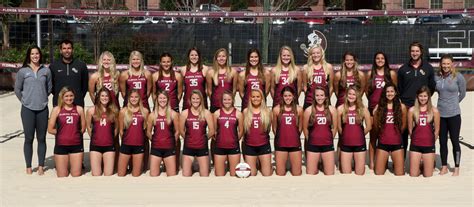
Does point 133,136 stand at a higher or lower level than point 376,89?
lower

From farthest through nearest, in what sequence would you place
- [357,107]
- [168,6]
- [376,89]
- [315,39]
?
[168,6] < [315,39] < [376,89] < [357,107]

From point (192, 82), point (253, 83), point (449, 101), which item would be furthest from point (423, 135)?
point (192, 82)

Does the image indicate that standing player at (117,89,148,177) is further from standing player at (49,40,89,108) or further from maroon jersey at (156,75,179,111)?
standing player at (49,40,89,108)

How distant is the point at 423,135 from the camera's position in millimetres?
7230

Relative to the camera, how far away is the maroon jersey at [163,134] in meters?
7.23

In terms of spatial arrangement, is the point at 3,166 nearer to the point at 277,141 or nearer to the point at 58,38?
the point at 277,141

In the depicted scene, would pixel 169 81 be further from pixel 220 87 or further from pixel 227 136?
pixel 227 136

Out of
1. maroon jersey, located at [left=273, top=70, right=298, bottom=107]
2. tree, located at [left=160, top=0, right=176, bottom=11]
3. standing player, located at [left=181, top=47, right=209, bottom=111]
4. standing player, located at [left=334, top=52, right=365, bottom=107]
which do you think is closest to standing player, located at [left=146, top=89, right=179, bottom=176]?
standing player, located at [left=181, top=47, right=209, bottom=111]

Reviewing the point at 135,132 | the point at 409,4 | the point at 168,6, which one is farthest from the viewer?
the point at 409,4

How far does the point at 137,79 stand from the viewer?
7.64 metres

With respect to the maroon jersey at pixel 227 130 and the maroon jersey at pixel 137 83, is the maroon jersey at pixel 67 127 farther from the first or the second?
the maroon jersey at pixel 227 130

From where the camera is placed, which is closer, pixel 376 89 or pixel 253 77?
pixel 376 89

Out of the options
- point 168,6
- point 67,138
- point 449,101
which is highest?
point 168,6

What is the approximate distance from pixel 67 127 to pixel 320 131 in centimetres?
253
